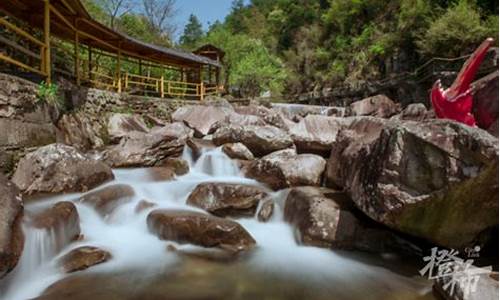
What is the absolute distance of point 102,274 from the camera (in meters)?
4.40

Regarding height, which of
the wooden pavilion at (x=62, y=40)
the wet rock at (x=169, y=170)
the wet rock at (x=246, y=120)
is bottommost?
the wet rock at (x=169, y=170)

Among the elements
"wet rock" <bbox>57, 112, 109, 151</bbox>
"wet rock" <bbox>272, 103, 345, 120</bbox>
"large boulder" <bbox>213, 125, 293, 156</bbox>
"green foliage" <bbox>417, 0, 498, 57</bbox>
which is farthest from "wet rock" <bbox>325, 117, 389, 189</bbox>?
"green foliage" <bbox>417, 0, 498, 57</bbox>

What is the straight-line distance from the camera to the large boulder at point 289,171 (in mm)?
7176

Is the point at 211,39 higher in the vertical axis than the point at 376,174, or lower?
higher

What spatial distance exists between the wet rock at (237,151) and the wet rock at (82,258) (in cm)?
462

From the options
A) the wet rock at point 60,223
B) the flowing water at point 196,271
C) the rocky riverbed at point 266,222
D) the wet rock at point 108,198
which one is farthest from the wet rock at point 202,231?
the wet rock at point 60,223

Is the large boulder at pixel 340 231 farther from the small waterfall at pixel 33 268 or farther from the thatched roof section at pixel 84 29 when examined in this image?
the thatched roof section at pixel 84 29

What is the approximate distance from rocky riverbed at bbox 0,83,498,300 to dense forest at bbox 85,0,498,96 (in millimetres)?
11817

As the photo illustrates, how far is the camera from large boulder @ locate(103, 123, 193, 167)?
8.45 metres

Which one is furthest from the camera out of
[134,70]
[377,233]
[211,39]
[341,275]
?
[211,39]

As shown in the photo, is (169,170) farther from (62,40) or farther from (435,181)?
(62,40)

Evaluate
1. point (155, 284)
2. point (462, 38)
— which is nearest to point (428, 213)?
Result: point (155, 284)

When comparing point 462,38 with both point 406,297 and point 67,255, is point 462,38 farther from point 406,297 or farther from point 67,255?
point 67,255

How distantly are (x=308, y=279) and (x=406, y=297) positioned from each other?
3.93ft
